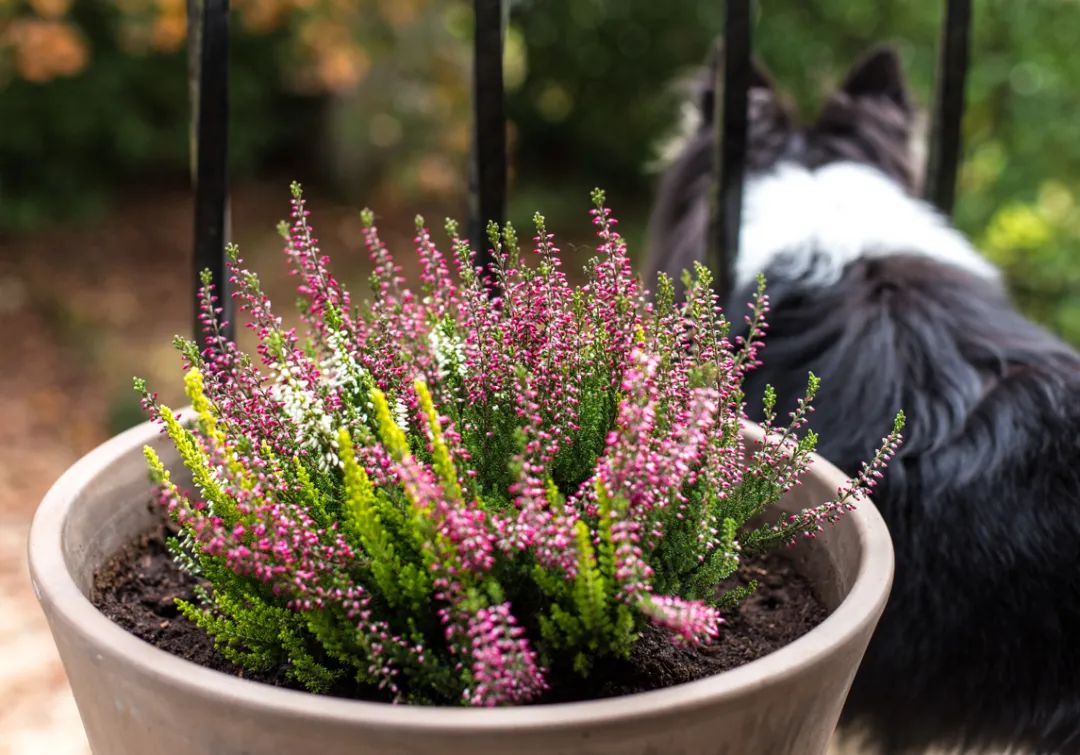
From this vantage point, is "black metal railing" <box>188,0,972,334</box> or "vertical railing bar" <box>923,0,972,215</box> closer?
"black metal railing" <box>188,0,972,334</box>

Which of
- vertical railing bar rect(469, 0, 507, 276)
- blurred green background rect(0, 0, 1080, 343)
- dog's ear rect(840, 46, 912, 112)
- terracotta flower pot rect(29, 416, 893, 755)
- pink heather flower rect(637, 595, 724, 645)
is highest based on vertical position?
vertical railing bar rect(469, 0, 507, 276)

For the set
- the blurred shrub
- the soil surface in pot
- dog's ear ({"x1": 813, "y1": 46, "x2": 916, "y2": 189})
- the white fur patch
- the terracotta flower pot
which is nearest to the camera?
the terracotta flower pot

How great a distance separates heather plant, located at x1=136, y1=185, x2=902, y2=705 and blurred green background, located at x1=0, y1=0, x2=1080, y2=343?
8.30 ft

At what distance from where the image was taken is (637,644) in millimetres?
806

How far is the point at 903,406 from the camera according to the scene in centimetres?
128

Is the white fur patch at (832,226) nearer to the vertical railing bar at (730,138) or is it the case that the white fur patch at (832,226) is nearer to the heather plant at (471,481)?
the vertical railing bar at (730,138)

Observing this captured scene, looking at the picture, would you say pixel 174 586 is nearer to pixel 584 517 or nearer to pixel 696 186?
pixel 584 517

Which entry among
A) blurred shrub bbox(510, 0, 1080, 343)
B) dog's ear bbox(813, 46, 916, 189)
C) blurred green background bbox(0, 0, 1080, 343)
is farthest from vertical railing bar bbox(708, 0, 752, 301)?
blurred green background bbox(0, 0, 1080, 343)

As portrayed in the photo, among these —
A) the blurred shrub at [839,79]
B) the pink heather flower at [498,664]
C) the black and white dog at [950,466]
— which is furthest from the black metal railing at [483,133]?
the blurred shrub at [839,79]

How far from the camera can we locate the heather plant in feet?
2.15

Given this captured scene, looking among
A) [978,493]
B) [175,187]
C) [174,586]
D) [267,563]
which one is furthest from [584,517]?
[175,187]

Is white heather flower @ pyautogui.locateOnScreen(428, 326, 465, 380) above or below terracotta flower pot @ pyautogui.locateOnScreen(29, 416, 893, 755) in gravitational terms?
above

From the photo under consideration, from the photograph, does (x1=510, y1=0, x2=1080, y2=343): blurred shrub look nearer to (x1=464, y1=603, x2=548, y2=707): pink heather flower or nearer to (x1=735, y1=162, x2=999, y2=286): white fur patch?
(x1=735, y1=162, x2=999, y2=286): white fur patch

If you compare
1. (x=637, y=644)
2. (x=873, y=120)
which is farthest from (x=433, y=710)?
(x=873, y=120)
